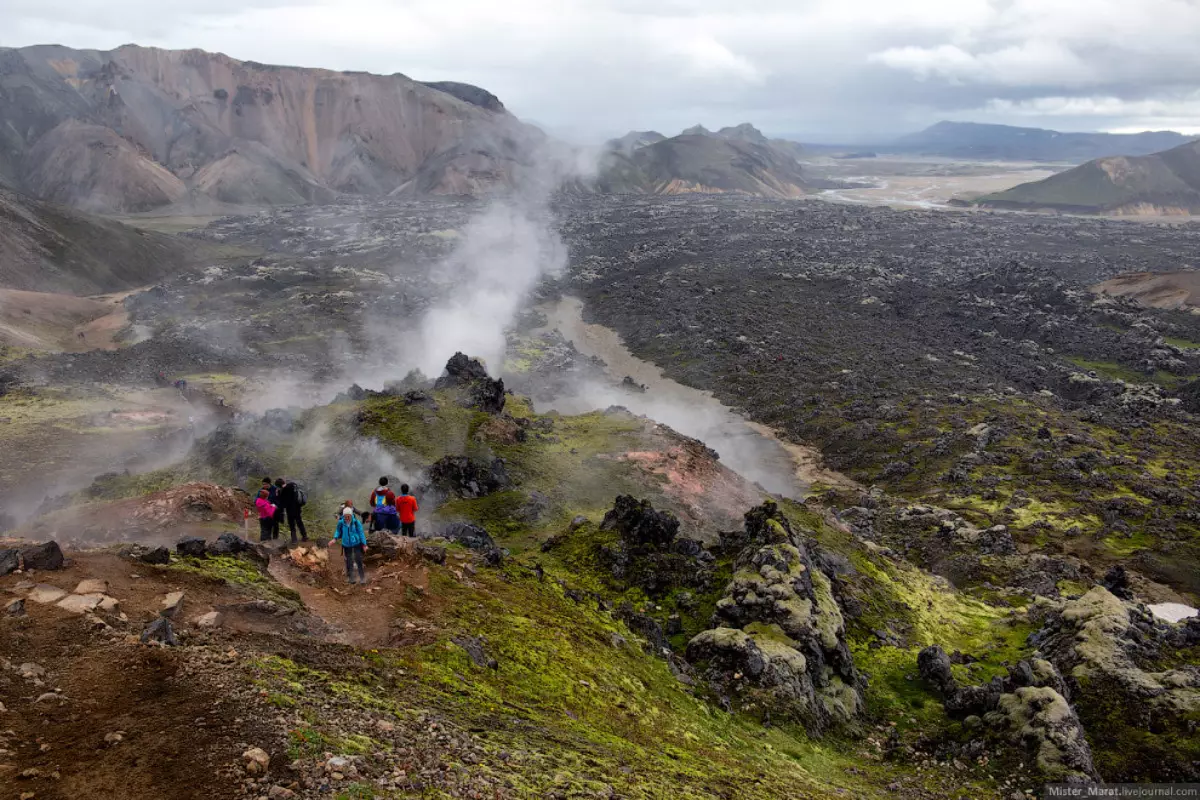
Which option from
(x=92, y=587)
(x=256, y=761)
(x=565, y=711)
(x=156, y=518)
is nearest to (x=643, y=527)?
(x=565, y=711)

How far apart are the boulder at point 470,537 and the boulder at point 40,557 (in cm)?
1167

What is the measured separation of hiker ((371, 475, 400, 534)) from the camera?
22.2 metres

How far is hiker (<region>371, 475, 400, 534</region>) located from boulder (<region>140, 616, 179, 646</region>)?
9.96 m

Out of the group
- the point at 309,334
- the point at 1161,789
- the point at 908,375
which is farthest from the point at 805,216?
the point at 1161,789

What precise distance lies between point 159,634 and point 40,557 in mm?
3930

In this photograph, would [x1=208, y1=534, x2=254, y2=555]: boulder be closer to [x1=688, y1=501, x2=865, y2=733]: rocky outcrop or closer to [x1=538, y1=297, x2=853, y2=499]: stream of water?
[x1=688, y1=501, x2=865, y2=733]: rocky outcrop

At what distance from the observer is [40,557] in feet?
45.3

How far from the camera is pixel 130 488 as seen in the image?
3238cm

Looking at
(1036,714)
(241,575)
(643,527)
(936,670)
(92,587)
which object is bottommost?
(936,670)

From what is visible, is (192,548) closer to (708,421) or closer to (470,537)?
(470,537)

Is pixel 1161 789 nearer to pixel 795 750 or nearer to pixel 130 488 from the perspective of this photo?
pixel 795 750

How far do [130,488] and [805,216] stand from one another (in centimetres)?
15563

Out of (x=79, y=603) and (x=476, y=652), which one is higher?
(x=79, y=603)

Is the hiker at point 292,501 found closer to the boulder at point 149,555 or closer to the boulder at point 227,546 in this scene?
the boulder at point 227,546
